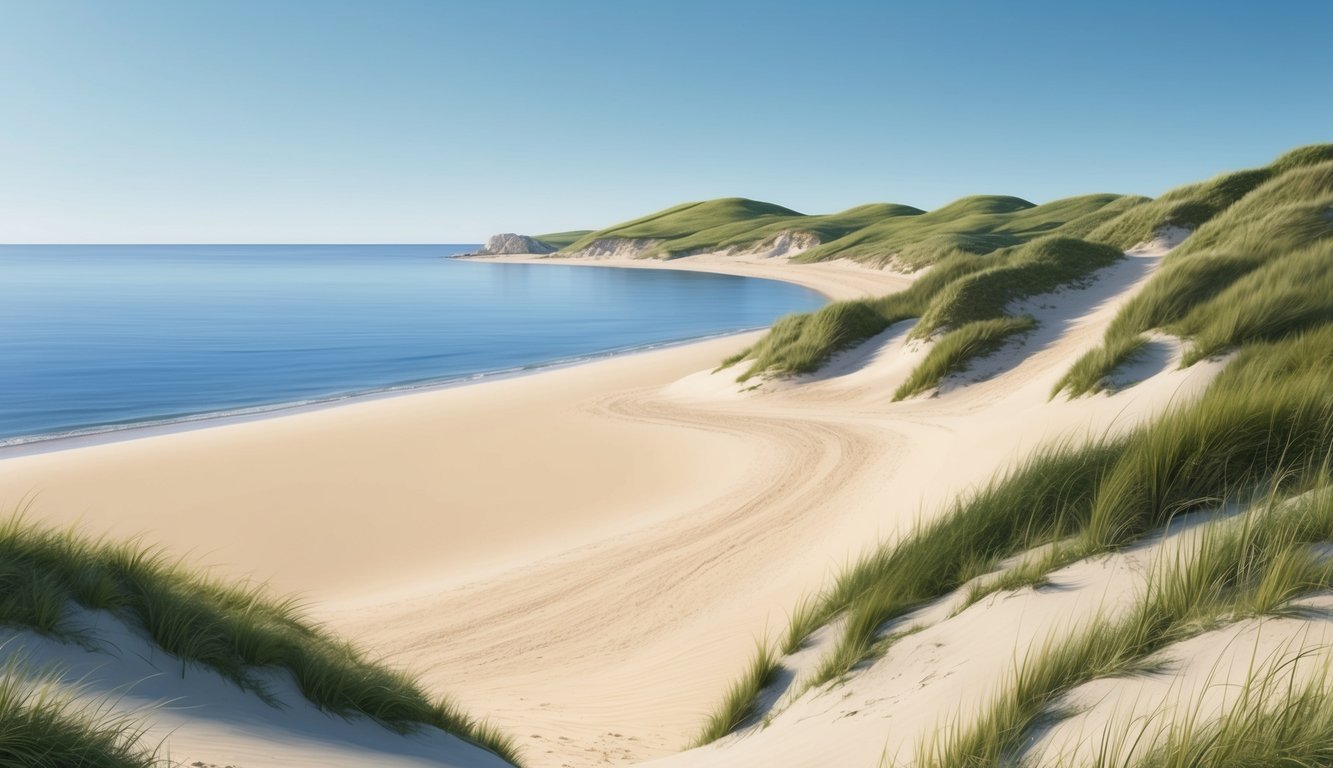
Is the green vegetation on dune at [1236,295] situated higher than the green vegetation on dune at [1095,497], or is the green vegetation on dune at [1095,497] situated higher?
the green vegetation on dune at [1236,295]

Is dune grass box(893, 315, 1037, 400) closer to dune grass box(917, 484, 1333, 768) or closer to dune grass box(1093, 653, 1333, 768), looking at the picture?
dune grass box(917, 484, 1333, 768)

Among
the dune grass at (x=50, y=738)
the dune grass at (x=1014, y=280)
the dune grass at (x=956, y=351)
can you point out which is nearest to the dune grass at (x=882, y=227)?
the dune grass at (x=1014, y=280)

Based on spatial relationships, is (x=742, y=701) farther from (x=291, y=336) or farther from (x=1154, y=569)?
(x=291, y=336)

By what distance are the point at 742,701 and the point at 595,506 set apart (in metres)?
6.78

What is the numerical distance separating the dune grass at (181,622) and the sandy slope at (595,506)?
99cm

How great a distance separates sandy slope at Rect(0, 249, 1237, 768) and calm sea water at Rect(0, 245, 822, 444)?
21.2 ft

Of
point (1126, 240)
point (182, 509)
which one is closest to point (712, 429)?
point (182, 509)

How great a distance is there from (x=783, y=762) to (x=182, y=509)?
10899 millimetres

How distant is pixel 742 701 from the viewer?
4.32m

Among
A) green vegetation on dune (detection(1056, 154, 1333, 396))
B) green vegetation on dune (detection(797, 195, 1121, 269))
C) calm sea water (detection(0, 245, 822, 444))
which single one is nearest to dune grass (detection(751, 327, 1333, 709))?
green vegetation on dune (detection(1056, 154, 1333, 396))

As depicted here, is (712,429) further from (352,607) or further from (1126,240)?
(1126,240)

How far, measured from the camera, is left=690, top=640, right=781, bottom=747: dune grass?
4238mm

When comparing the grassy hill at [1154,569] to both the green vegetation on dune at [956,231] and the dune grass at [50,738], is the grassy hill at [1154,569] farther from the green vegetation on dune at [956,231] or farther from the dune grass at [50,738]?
the green vegetation on dune at [956,231]

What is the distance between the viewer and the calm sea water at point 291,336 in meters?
22.4
